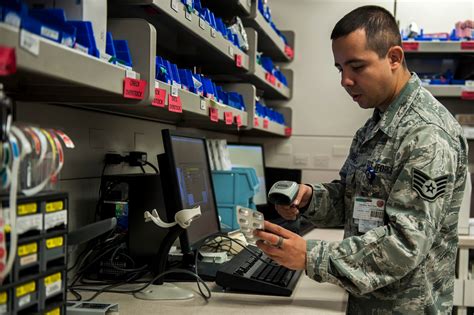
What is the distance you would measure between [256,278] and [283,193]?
0.26 m

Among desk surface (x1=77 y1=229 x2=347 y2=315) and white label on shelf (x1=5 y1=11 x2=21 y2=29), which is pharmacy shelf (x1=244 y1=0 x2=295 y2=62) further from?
white label on shelf (x1=5 y1=11 x2=21 y2=29)

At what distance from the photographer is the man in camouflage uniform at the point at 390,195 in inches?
49.8

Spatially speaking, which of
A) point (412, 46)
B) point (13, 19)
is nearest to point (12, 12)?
point (13, 19)

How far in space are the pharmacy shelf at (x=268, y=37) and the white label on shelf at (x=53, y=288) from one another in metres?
2.08

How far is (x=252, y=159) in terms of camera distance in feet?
11.0

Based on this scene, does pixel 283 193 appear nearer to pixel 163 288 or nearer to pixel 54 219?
pixel 163 288

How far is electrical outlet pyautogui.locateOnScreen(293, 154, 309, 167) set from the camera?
411cm

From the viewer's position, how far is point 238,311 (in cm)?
133

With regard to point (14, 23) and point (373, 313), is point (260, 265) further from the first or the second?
point (14, 23)

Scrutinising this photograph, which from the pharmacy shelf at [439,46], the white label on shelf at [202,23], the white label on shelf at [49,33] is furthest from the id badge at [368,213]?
the pharmacy shelf at [439,46]

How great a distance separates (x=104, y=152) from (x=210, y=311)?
0.81 metres

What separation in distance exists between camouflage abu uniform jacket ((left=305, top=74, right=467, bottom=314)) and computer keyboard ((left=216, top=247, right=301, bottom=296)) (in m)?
0.19

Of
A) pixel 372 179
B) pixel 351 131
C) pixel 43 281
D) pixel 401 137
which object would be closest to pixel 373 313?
pixel 372 179

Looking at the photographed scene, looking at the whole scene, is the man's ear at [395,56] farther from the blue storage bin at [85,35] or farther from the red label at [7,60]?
the red label at [7,60]
